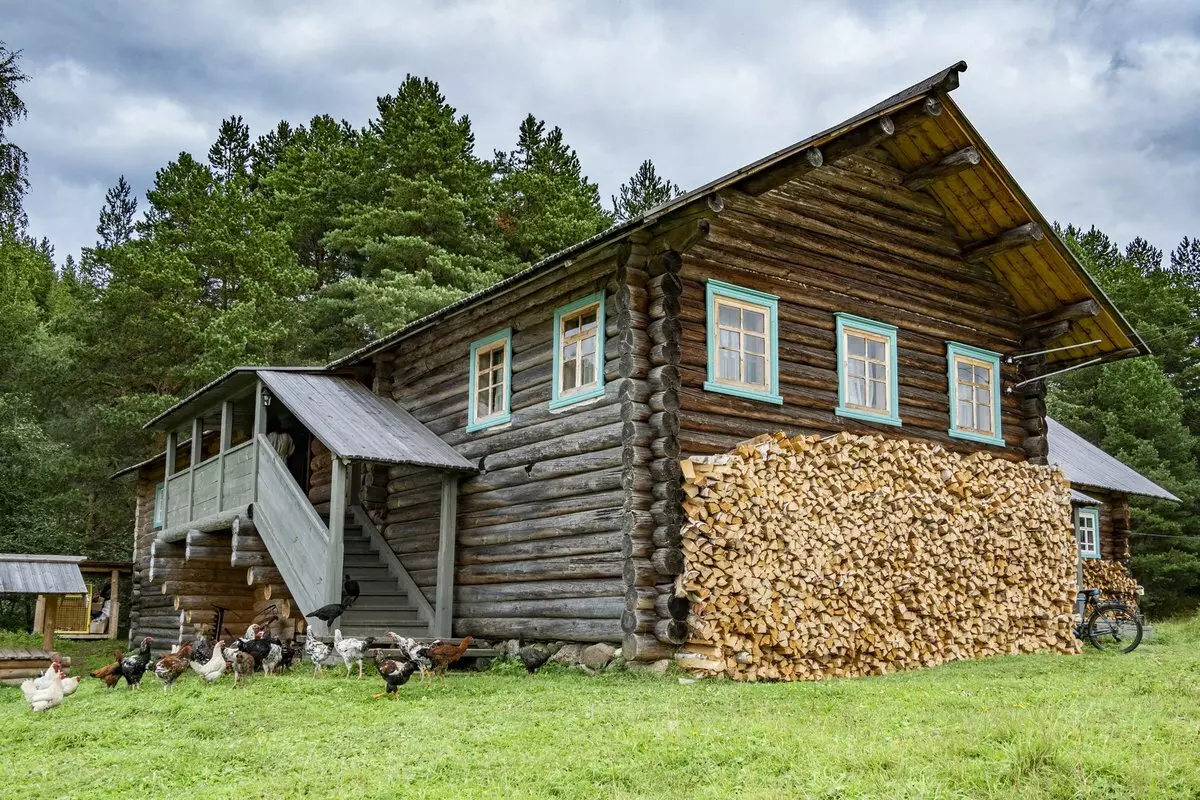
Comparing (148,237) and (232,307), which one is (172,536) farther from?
(148,237)

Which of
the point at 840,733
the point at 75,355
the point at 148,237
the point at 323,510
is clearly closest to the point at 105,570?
the point at 75,355

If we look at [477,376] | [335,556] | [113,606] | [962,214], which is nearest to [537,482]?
[477,376]

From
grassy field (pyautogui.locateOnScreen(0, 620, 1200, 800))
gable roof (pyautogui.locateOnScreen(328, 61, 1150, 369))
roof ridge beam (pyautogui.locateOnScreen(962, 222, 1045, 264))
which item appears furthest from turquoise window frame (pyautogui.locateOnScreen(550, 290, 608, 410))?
roof ridge beam (pyautogui.locateOnScreen(962, 222, 1045, 264))

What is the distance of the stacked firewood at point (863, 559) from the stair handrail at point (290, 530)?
5.16 m

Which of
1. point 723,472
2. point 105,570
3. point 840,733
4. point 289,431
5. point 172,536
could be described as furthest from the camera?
point 105,570

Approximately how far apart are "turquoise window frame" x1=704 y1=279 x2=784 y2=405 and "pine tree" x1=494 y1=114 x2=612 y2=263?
21.6m

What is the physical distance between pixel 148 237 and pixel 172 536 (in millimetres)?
18826

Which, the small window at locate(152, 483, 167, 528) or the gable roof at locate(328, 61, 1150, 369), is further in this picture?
the small window at locate(152, 483, 167, 528)

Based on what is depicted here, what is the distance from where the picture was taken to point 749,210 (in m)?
14.6

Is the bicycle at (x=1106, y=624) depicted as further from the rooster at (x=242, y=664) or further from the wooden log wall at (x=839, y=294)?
the rooster at (x=242, y=664)

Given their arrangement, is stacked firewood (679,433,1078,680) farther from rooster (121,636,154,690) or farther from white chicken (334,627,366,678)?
rooster (121,636,154,690)

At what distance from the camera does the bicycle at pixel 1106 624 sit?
17.0 metres

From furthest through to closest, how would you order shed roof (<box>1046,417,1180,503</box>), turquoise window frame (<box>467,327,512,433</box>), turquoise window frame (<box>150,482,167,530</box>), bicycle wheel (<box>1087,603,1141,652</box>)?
1. shed roof (<box>1046,417,1180,503</box>)
2. turquoise window frame (<box>150,482,167,530</box>)
3. bicycle wheel (<box>1087,603,1141,652</box>)
4. turquoise window frame (<box>467,327,512,433</box>)

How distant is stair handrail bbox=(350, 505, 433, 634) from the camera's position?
16391mm
